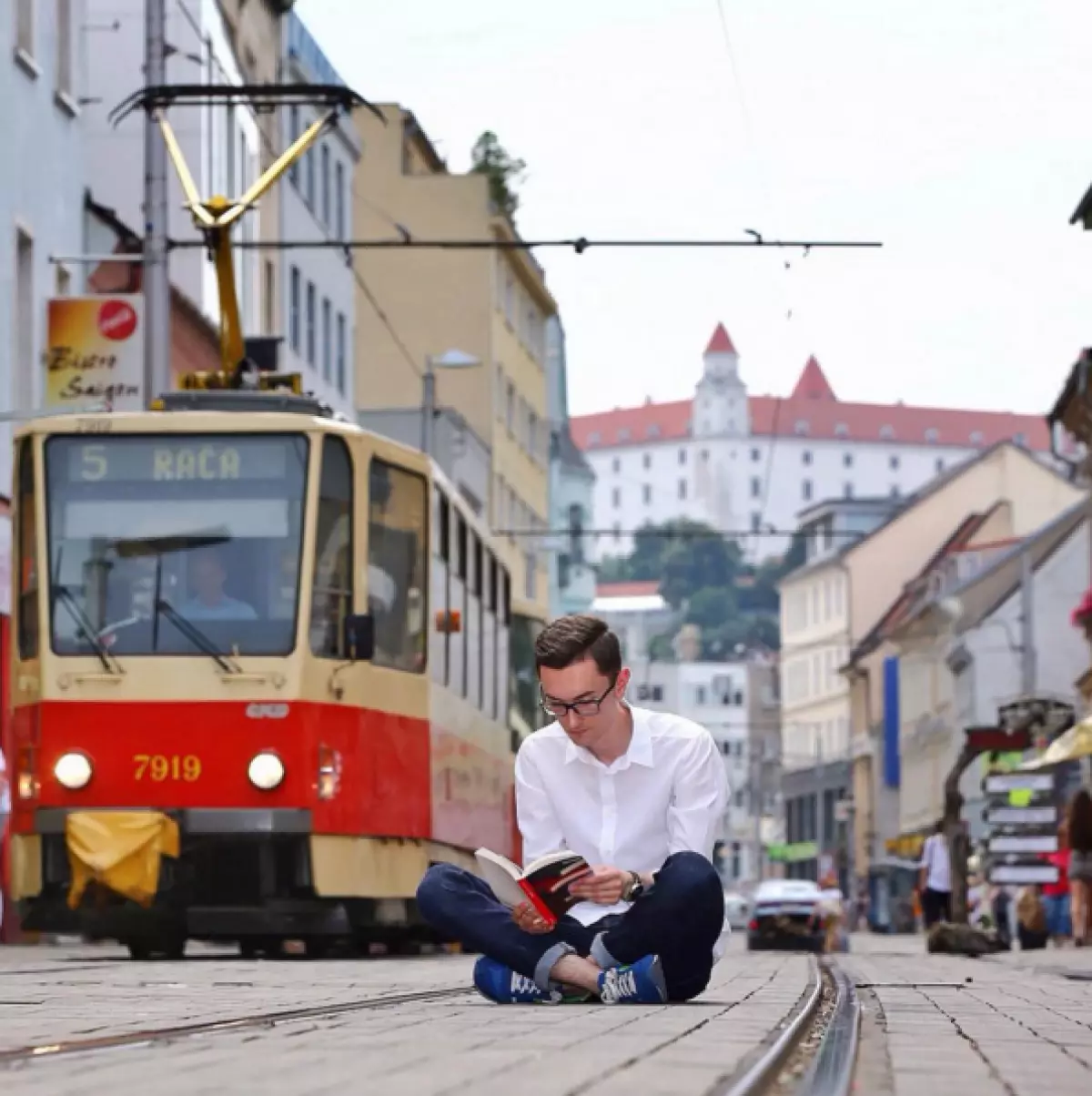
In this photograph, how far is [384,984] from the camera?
1415cm

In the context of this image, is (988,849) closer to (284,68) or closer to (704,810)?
(284,68)

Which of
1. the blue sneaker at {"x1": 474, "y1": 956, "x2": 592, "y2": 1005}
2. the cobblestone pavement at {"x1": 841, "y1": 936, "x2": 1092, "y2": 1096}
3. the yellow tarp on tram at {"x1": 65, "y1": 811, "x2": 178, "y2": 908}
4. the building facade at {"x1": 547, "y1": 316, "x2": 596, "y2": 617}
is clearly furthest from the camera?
the building facade at {"x1": 547, "y1": 316, "x2": 596, "y2": 617}

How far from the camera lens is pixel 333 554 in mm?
20906

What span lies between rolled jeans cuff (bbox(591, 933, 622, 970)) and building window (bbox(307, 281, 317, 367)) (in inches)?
1848

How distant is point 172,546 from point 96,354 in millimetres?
10666

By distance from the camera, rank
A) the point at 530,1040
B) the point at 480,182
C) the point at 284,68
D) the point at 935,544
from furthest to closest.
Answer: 1. the point at 935,544
2. the point at 480,182
3. the point at 284,68
4. the point at 530,1040

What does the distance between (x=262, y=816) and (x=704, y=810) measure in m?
10.0

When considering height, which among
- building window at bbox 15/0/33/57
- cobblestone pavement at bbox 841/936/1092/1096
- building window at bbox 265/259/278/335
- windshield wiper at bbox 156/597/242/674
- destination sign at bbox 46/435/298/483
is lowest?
cobblestone pavement at bbox 841/936/1092/1096

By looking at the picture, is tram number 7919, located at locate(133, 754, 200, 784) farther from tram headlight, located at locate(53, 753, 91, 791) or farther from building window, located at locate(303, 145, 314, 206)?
building window, located at locate(303, 145, 314, 206)

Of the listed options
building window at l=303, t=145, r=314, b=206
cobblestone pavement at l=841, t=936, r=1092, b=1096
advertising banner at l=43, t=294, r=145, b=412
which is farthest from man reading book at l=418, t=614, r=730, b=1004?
building window at l=303, t=145, r=314, b=206

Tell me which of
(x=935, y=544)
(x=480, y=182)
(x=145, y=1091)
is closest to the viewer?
(x=145, y=1091)

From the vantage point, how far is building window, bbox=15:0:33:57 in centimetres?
3316

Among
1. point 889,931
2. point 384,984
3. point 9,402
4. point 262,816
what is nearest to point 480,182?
point 889,931

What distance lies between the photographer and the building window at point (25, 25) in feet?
109
